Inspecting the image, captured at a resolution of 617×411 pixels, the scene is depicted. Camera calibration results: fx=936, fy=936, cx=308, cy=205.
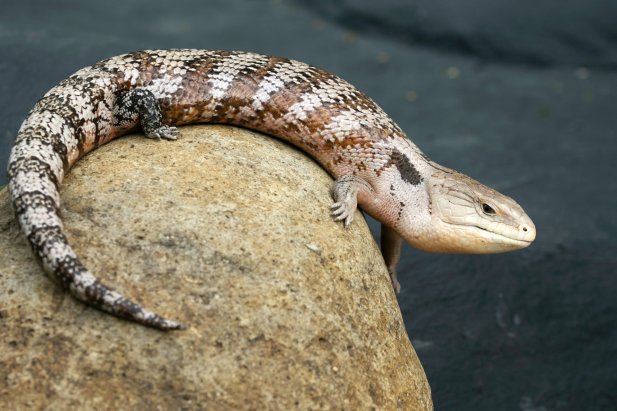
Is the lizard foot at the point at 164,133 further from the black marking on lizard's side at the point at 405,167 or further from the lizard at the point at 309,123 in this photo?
the black marking on lizard's side at the point at 405,167

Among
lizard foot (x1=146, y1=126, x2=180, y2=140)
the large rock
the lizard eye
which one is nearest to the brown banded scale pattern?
lizard foot (x1=146, y1=126, x2=180, y2=140)

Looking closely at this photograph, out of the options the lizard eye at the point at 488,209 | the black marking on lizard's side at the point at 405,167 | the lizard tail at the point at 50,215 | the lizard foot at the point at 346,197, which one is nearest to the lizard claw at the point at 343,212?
the lizard foot at the point at 346,197

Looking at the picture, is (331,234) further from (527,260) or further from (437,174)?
(527,260)

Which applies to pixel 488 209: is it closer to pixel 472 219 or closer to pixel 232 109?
pixel 472 219

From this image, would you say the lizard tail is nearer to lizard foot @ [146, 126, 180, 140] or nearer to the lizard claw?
lizard foot @ [146, 126, 180, 140]

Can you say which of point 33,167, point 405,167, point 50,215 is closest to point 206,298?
point 50,215
